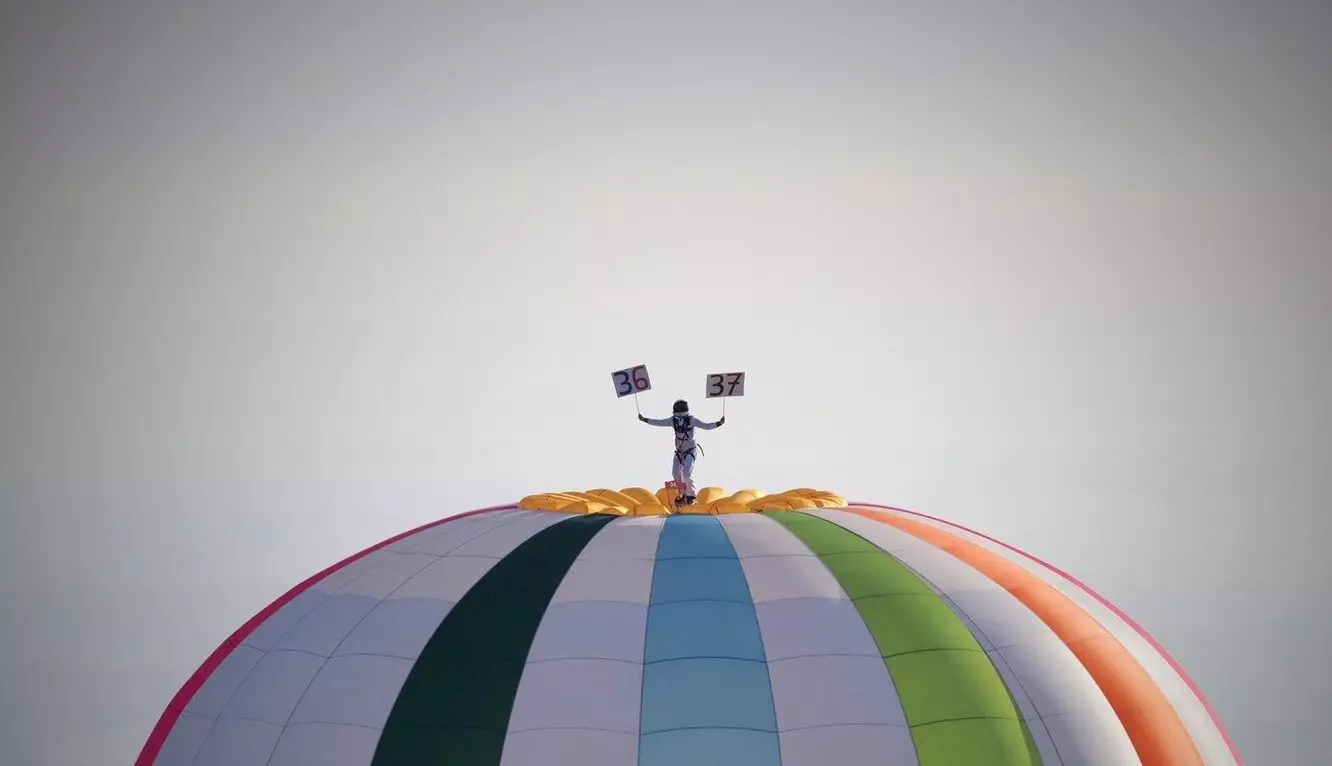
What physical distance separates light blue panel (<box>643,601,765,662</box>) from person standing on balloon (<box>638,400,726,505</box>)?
4.38 m

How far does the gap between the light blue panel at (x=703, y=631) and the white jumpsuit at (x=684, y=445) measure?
450 centimetres

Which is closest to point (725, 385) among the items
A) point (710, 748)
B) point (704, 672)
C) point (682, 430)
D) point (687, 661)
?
point (682, 430)

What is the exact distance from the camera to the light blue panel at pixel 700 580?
834 inches

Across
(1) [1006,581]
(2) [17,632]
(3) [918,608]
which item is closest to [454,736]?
(3) [918,608]

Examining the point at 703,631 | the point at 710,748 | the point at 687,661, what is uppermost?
the point at 703,631

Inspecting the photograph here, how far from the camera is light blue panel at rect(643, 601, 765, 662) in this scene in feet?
66.8

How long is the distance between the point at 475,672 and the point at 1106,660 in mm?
8065

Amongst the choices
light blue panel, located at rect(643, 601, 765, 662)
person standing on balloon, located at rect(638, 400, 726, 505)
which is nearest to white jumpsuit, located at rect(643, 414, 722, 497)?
person standing on balloon, located at rect(638, 400, 726, 505)

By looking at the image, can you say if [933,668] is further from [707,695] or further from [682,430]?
[682,430]

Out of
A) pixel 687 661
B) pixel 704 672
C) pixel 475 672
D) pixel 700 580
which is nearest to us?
pixel 704 672

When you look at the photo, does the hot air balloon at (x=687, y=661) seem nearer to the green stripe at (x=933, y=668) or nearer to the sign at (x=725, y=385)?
the green stripe at (x=933, y=668)

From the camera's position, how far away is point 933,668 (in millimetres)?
20641

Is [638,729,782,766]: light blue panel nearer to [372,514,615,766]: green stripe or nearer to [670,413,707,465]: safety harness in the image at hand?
[372,514,615,766]: green stripe

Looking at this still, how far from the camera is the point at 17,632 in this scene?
157000mm
